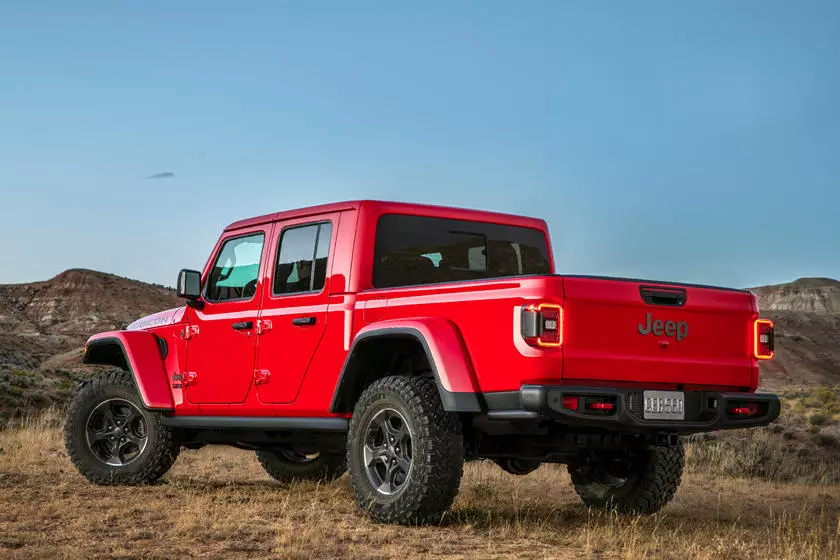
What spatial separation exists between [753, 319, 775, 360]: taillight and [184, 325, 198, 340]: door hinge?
4574mm

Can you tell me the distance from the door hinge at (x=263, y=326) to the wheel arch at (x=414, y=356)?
106 centimetres

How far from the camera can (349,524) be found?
6723 mm

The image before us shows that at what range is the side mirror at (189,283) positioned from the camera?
337 inches

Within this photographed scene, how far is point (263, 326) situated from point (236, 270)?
86 centimetres

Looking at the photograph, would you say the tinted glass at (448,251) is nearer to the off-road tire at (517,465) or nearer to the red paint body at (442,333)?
the red paint body at (442,333)

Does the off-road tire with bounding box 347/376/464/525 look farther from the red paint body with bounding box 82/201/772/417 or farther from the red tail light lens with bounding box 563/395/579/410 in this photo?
the red tail light lens with bounding box 563/395/579/410

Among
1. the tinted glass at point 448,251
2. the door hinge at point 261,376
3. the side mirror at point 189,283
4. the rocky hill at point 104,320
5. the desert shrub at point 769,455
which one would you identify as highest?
the rocky hill at point 104,320

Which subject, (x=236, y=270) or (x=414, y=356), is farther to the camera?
(x=236, y=270)

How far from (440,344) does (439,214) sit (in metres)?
1.85

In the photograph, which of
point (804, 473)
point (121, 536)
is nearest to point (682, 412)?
point (121, 536)

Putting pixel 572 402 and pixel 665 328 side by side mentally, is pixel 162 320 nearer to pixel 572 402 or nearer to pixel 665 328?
pixel 572 402

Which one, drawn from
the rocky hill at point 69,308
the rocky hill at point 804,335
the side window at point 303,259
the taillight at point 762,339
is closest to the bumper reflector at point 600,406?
the taillight at point 762,339

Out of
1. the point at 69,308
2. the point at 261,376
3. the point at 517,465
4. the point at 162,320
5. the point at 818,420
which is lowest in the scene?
the point at 818,420

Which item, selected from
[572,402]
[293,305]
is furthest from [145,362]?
[572,402]
